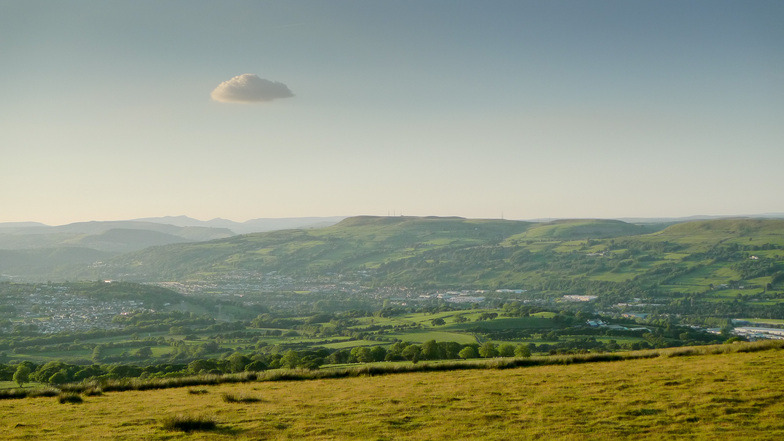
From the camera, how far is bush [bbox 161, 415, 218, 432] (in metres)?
12.8

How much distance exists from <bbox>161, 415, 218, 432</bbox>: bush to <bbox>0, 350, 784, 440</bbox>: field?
19 cm

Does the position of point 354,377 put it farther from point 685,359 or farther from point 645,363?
point 685,359

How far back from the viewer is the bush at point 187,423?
1283cm

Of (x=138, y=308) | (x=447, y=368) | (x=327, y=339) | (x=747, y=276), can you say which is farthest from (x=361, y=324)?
(x=747, y=276)

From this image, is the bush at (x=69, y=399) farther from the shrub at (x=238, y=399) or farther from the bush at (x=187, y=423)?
the bush at (x=187, y=423)

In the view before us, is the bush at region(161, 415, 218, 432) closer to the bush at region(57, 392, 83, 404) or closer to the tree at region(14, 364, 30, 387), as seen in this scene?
the bush at region(57, 392, 83, 404)

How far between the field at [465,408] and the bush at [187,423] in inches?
7.5

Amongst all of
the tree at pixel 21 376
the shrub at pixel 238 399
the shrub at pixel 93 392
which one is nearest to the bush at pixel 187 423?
the shrub at pixel 238 399

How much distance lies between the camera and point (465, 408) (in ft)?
48.3

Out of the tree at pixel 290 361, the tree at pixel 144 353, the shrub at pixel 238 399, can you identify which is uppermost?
the shrub at pixel 238 399

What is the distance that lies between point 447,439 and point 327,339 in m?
80.3

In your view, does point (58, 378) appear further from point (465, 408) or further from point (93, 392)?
point (465, 408)

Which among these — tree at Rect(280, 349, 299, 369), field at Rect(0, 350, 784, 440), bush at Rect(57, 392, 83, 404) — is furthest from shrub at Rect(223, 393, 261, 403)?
tree at Rect(280, 349, 299, 369)

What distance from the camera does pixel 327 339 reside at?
293 feet
